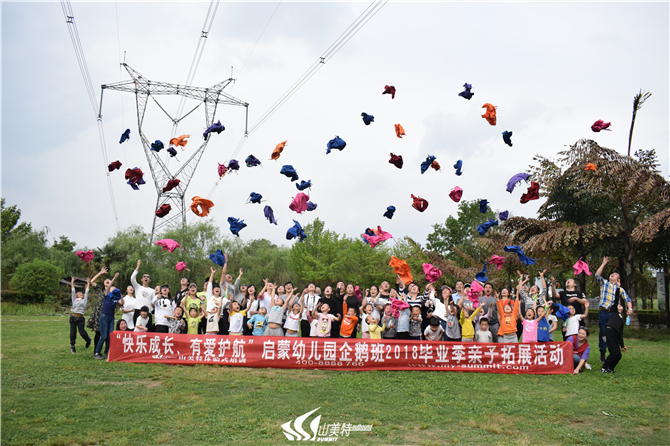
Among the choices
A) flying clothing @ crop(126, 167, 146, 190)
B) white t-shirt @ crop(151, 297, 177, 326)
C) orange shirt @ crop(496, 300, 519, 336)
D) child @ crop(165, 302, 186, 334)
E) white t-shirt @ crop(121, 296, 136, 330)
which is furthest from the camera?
flying clothing @ crop(126, 167, 146, 190)

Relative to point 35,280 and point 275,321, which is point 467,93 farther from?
point 35,280

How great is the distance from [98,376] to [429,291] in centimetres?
722

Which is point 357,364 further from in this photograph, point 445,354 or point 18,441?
point 18,441

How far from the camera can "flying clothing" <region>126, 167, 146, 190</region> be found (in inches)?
505

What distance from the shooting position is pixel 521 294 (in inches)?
478

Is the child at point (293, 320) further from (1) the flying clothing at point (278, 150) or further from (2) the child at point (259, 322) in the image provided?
(1) the flying clothing at point (278, 150)

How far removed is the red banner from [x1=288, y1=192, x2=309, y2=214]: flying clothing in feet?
13.4

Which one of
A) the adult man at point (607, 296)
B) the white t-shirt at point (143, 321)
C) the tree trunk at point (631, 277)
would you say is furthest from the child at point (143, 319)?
the tree trunk at point (631, 277)

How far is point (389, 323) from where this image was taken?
34.4 feet

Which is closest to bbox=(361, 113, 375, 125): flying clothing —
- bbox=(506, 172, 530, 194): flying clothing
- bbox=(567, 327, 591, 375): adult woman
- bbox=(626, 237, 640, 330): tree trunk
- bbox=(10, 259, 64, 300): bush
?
bbox=(506, 172, 530, 194): flying clothing

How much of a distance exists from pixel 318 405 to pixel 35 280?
3185cm

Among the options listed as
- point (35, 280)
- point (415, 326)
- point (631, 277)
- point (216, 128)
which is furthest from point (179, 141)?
point (35, 280)

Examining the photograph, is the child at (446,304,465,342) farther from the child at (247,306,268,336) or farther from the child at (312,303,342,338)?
the child at (247,306,268,336)

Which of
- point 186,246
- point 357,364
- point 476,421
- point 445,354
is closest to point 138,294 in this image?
point 357,364
